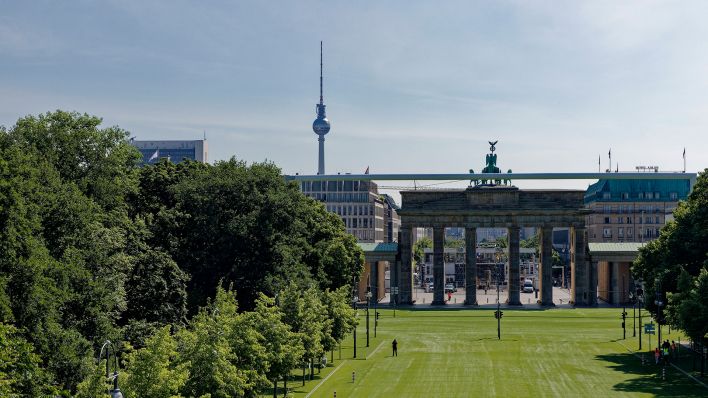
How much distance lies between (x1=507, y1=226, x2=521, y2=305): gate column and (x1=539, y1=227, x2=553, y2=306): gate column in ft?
12.0

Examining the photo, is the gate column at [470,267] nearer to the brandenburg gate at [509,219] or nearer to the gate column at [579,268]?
the brandenburg gate at [509,219]

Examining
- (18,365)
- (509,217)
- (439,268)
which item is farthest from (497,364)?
(439,268)

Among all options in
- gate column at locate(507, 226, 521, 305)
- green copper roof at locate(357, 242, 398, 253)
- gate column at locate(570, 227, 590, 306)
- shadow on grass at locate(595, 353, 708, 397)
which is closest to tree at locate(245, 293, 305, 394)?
shadow on grass at locate(595, 353, 708, 397)

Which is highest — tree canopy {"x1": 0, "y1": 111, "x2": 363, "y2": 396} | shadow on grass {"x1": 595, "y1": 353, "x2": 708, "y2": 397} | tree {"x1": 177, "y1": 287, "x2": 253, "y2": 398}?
tree canopy {"x1": 0, "y1": 111, "x2": 363, "y2": 396}

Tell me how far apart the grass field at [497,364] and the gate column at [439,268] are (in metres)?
28.0

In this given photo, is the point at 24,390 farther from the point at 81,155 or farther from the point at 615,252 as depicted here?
the point at 615,252

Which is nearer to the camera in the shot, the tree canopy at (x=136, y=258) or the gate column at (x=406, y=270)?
the tree canopy at (x=136, y=258)

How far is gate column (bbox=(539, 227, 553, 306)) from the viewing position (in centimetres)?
14825

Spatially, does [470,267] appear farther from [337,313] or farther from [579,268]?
[337,313]

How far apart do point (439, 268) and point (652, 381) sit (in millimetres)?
81976

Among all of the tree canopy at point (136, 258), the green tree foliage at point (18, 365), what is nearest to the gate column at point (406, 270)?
the tree canopy at point (136, 258)

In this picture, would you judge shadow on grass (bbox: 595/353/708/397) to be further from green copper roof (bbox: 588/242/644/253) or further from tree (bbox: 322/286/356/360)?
green copper roof (bbox: 588/242/644/253)

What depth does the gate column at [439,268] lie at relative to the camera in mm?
151000

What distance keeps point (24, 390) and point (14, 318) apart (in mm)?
6531
